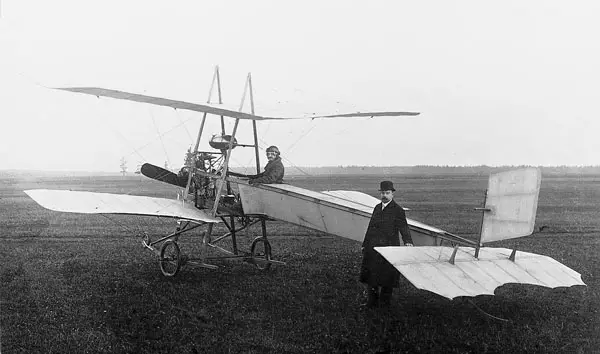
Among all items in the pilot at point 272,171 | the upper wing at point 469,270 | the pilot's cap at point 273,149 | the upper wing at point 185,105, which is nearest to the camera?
the upper wing at point 469,270

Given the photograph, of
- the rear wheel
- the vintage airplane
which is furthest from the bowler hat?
the rear wheel

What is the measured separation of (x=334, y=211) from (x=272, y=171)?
4.90 feet

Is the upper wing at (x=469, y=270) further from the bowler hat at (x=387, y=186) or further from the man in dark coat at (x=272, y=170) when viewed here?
the man in dark coat at (x=272, y=170)

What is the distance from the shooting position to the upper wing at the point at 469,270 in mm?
4605

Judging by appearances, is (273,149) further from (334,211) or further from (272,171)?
(334,211)

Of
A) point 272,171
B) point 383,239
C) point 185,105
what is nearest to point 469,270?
point 383,239

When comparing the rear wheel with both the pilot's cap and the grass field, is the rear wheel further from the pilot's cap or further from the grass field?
the pilot's cap

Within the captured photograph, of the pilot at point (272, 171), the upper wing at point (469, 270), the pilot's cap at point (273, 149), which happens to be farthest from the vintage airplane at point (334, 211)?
the pilot's cap at point (273, 149)

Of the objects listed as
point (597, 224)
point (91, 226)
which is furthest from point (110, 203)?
point (597, 224)

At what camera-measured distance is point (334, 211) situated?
6.59 meters

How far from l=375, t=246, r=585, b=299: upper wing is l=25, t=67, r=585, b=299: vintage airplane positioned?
0.01 metres

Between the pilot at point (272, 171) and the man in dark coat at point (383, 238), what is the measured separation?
217 cm

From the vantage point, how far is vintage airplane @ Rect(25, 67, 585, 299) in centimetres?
495

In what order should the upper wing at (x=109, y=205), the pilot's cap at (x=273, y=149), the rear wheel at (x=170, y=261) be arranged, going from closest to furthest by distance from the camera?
the upper wing at (x=109, y=205) → the rear wheel at (x=170, y=261) → the pilot's cap at (x=273, y=149)
